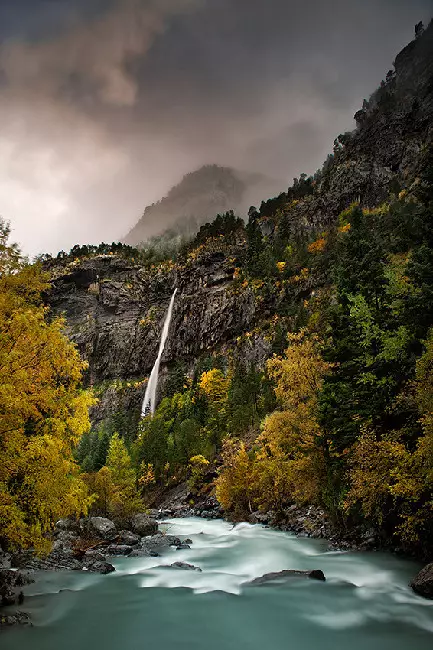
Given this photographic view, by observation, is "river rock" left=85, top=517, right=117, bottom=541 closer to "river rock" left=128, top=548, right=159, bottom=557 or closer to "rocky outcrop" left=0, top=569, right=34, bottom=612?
"river rock" left=128, top=548, right=159, bottom=557

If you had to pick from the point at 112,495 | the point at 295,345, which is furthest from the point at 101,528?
the point at 295,345

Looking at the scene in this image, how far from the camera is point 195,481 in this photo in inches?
1929

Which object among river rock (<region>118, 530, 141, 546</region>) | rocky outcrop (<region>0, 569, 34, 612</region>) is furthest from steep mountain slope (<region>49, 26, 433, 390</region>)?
rocky outcrop (<region>0, 569, 34, 612</region>)

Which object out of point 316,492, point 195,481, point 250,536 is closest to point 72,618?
point 316,492

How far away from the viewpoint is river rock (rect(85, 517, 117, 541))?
21.9m

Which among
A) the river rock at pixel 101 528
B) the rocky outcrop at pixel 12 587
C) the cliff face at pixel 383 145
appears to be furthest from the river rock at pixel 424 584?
the cliff face at pixel 383 145

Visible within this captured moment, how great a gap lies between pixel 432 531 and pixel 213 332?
79.0m

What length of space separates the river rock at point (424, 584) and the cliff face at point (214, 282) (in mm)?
62307

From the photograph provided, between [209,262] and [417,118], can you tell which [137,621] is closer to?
[209,262]

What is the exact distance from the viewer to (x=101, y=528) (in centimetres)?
2242

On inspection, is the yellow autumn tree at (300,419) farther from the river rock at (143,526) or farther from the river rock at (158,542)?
the river rock at (143,526)

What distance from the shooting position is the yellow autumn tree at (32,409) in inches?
332

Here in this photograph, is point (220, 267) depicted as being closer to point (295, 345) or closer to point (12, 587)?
point (295, 345)

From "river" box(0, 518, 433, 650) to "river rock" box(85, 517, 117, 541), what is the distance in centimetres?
391
